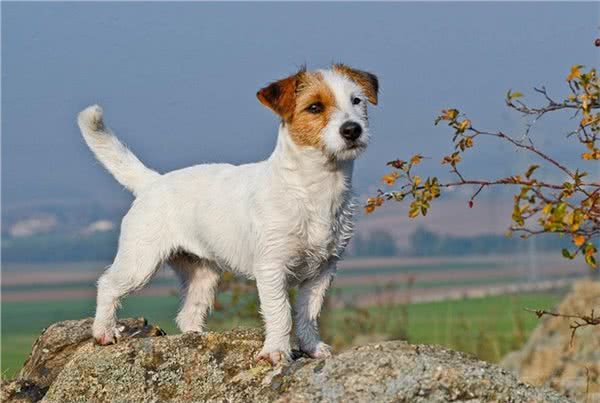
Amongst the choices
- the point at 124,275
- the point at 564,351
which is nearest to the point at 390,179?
the point at 124,275

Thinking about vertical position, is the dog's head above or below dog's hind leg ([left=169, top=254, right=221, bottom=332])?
above

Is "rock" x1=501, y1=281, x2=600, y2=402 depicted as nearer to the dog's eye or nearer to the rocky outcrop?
the rocky outcrop

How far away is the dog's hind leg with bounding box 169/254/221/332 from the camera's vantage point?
814 centimetres

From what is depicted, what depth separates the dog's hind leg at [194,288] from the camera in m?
8.14

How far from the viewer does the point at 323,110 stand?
21.7ft

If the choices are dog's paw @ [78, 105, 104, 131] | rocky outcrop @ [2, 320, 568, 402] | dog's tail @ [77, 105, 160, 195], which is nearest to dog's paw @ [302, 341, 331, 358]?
rocky outcrop @ [2, 320, 568, 402]

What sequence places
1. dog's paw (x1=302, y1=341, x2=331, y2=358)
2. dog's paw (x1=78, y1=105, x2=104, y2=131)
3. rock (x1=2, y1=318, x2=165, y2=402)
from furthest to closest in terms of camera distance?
dog's paw (x1=78, y1=105, x2=104, y2=131), rock (x1=2, y1=318, x2=165, y2=402), dog's paw (x1=302, y1=341, x2=331, y2=358)

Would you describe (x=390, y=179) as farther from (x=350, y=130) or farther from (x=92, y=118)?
(x=92, y=118)

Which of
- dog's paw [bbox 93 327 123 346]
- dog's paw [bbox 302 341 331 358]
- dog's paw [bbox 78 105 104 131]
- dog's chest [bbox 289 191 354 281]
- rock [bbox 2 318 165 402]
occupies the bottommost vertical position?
rock [bbox 2 318 165 402]

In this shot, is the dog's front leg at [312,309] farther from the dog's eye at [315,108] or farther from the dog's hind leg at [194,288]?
the dog's hind leg at [194,288]

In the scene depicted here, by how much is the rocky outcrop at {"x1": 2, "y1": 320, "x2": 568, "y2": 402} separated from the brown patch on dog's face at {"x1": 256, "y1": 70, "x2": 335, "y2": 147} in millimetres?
1433

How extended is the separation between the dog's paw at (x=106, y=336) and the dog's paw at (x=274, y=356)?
1750mm

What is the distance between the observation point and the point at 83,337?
26.6 feet

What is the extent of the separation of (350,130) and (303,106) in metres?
0.40
